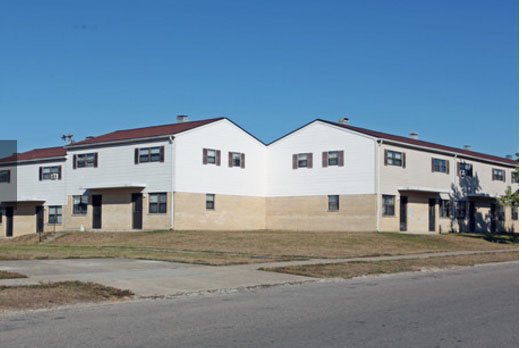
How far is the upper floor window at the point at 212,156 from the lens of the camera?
43.6m

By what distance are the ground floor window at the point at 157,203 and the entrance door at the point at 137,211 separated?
2.89 feet

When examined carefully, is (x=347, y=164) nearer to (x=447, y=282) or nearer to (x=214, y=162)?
(x=214, y=162)

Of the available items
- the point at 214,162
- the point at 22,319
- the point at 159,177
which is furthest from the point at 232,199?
the point at 22,319

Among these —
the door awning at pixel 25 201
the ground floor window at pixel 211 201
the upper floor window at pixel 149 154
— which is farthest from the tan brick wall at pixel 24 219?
the ground floor window at pixel 211 201

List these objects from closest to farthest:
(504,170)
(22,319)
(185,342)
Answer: (185,342), (22,319), (504,170)

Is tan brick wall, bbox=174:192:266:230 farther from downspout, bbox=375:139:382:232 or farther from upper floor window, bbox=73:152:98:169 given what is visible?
downspout, bbox=375:139:382:232

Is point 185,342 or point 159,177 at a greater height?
point 159,177

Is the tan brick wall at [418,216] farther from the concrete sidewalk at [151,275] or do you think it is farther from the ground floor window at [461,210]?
the concrete sidewalk at [151,275]

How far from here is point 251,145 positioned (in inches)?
1861

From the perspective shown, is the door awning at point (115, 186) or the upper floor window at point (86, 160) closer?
the door awning at point (115, 186)

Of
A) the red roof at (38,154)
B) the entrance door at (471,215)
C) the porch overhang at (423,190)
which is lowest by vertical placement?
the entrance door at (471,215)

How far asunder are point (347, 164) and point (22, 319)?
34.7 meters

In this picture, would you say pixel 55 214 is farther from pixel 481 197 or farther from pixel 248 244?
pixel 481 197

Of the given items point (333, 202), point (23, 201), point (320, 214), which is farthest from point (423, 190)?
point (23, 201)
